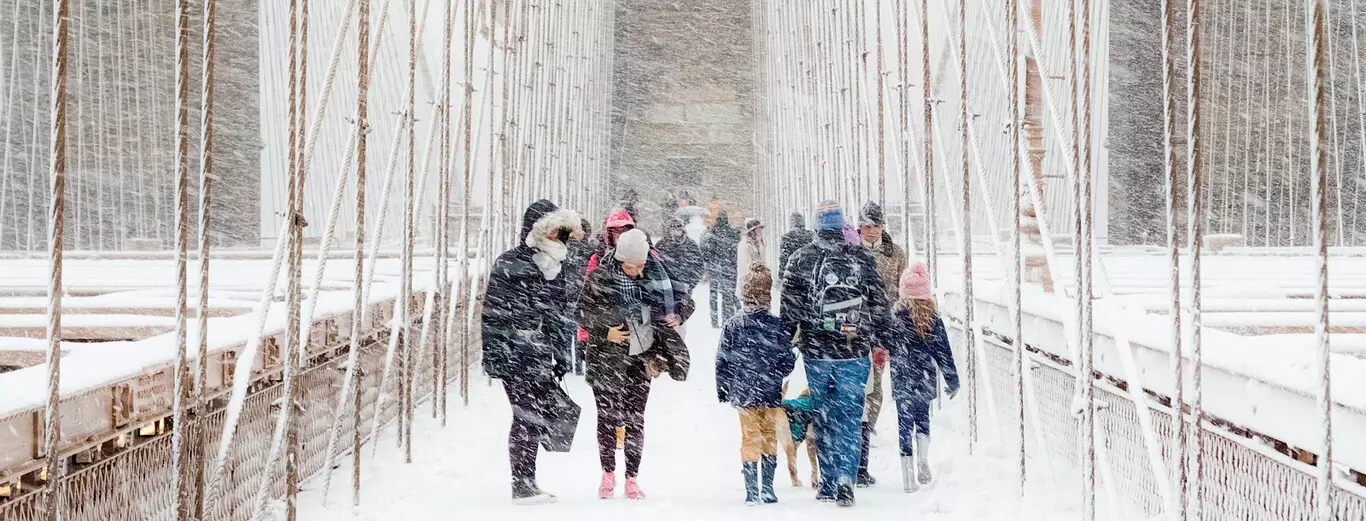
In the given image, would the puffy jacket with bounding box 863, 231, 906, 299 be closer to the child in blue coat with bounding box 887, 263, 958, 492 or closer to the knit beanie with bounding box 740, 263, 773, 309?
the child in blue coat with bounding box 887, 263, 958, 492

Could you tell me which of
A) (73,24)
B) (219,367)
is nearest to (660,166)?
(73,24)

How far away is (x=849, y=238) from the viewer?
394 cm

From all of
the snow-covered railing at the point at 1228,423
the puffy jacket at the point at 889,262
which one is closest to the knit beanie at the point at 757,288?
the snow-covered railing at the point at 1228,423

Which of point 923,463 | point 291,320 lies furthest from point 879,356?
point 291,320

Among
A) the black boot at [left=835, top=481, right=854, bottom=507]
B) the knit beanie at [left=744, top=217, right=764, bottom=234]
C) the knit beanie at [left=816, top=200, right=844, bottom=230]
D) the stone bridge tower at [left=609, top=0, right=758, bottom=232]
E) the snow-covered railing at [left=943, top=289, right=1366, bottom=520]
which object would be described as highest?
the stone bridge tower at [left=609, top=0, right=758, bottom=232]

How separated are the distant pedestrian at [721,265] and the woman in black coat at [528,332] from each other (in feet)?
17.3

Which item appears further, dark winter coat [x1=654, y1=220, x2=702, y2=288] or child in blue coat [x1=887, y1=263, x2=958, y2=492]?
dark winter coat [x1=654, y1=220, x2=702, y2=288]

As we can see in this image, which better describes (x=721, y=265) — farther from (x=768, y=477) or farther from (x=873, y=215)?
(x=768, y=477)

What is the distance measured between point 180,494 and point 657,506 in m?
1.64

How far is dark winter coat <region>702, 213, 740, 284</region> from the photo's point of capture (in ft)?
30.5

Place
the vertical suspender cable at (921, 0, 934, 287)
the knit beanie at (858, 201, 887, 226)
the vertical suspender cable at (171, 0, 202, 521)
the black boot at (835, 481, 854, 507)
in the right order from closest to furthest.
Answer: the vertical suspender cable at (171, 0, 202, 521) → the black boot at (835, 481, 854, 507) → the knit beanie at (858, 201, 887, 226) → the vertical suspender cable at (921, 0, 934, 287)

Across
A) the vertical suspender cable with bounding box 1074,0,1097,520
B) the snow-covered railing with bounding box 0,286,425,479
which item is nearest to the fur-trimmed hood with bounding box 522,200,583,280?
the snow-covered railing with bounding box 0,286,425,479

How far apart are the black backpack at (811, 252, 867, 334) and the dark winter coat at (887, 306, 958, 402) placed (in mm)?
369

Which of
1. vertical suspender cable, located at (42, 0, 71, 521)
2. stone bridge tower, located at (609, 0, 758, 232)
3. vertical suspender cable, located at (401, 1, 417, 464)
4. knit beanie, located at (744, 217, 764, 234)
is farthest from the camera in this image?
stone bridge tower, located at (609, 0, 758, 232)
